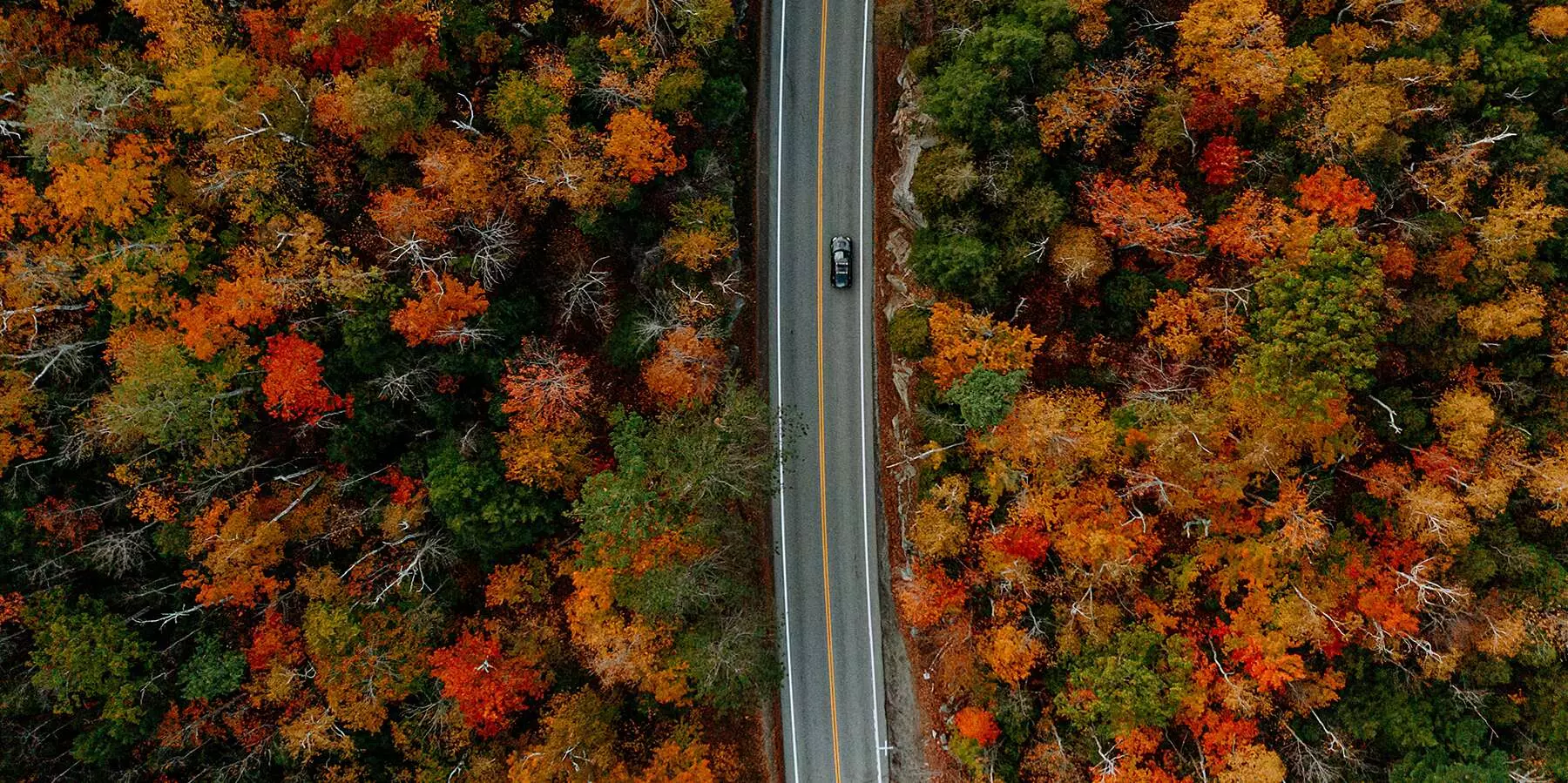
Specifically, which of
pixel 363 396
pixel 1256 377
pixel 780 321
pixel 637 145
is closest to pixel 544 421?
pixel 363 396

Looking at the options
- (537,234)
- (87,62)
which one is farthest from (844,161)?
(87,62)

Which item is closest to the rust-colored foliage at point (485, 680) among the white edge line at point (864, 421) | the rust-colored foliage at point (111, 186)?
the white edge line at point (864, 421)

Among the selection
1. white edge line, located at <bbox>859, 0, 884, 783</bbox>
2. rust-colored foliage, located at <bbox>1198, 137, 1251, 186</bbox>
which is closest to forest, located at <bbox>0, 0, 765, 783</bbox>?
white edge line, located at <bbox>859, 0, 884, 783</bbox>

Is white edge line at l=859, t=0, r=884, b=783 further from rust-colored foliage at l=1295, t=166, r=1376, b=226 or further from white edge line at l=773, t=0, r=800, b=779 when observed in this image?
rust-colored foliage at l=1295, t=166, r=1376, b=226

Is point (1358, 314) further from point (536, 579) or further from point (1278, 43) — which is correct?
point (536, 579)

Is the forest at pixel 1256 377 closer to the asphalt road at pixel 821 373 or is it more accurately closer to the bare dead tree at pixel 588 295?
the asphalt road at pixel 821 373
